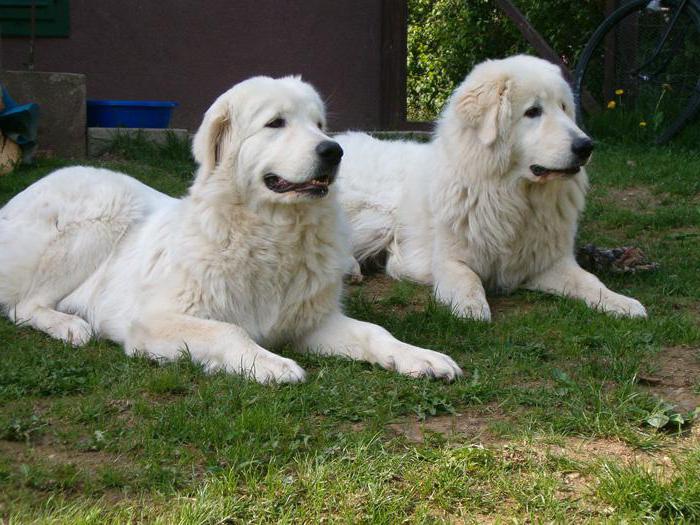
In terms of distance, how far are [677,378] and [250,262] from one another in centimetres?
175

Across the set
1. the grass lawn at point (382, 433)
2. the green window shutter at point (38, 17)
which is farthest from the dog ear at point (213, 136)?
the green window shutter at point (38, 17)

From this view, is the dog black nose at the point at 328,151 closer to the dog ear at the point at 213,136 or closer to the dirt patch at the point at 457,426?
the dog ear at the point at 213,136

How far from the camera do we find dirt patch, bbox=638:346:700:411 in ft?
10.8

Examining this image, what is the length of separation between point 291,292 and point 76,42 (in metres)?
6.00

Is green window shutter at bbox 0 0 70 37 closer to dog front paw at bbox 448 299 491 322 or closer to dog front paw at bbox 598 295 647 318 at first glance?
dog front paw at bbox 448 299 491 322

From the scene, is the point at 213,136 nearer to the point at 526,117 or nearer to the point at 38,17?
the point at 526,117

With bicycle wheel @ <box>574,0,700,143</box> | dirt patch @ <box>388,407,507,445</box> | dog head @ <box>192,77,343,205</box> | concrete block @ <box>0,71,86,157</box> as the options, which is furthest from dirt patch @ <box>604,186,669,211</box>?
concrete block @ <box>0,71,86,157</box>

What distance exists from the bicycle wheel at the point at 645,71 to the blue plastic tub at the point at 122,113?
3943mm

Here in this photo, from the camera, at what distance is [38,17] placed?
28.6 ft

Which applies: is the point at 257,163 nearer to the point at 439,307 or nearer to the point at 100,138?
the point at 439,307

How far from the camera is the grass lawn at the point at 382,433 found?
248cm

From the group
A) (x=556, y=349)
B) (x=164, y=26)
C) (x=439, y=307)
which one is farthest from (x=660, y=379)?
(x=164, y=26)

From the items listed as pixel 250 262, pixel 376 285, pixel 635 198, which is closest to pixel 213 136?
pixel 250 262

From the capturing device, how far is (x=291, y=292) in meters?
3.93
